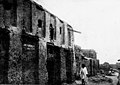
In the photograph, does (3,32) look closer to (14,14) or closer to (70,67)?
(14,14)

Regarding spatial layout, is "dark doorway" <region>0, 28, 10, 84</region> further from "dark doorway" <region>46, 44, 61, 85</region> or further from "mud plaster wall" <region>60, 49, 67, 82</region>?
"mud plaster wall" <region>60, 49, 67, 82</region>

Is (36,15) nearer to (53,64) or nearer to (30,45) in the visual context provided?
(30,45)

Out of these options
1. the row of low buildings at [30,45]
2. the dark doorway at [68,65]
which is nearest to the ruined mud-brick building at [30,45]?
the row of low buildings at [30,45]

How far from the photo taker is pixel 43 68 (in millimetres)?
18859

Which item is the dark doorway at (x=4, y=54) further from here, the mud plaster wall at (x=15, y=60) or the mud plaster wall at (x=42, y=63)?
the mud plaster wall at (x=42, y=63)

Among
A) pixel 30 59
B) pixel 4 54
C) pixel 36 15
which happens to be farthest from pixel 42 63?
pixel 36 15

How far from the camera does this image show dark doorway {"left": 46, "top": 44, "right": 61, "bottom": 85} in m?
20.8

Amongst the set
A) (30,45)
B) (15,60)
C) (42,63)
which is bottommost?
(42,63)

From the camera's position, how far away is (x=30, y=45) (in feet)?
58.2

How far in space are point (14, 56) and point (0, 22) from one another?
123 inches

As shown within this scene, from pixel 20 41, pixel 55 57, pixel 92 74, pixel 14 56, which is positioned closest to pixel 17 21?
pixel 20 41

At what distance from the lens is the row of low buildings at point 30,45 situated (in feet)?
51.0

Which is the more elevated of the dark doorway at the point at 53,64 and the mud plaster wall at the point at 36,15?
the mud plaster wall at the point at 36,15

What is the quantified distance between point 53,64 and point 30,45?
5057 mm
